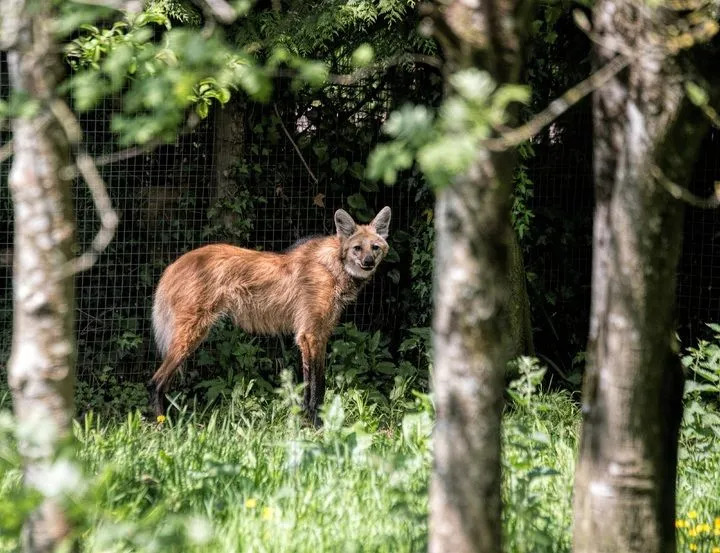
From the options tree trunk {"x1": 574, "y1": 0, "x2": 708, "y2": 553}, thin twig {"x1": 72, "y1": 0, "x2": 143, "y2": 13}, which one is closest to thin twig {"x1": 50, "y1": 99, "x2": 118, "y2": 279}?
thin twig {"x1": 72, "y1": 0, "x2": 143, "y2": 13}

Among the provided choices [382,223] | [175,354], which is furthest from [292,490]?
[382,223]

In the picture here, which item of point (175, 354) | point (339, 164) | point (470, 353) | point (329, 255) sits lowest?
point (175, 354)

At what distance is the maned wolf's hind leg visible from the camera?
5801mm

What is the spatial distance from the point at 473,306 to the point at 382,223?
4.80m

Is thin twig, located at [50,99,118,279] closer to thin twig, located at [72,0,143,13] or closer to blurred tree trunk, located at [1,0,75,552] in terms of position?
blurred tree trunk, located at [1,0,75,552]

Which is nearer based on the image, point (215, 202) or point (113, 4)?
point (113, 4)

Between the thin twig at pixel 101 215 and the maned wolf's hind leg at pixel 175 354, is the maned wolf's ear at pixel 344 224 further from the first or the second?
the thin twig at pixel 101 215

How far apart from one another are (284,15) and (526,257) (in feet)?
8.11

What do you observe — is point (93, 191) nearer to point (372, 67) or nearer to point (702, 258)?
point (372, 67)

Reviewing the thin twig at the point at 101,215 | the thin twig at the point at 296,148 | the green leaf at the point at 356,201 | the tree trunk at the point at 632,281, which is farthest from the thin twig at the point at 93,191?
the green leaf at the point at 356,201

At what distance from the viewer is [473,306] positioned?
179 cm

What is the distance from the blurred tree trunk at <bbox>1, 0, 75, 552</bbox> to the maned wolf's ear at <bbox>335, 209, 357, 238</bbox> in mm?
4292

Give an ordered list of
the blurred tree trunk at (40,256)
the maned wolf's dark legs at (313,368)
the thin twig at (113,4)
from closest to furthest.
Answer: the thin twig at (113,4)
the blurred tree trunk at (40,256)
the maned wolf's dark legs at (313,368)

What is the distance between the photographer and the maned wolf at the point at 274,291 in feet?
19.5
